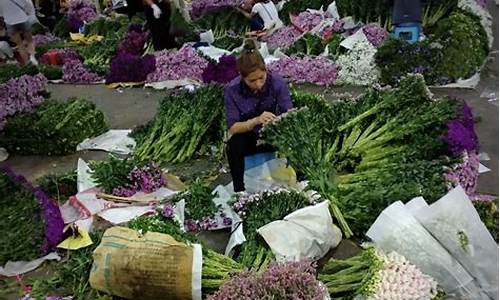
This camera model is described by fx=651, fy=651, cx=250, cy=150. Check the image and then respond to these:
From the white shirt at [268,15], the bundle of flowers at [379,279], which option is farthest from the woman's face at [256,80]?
the white shirt at [268,15]

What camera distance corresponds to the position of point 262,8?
10172 mm

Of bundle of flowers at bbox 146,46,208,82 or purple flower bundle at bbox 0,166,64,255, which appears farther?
bundle of flowers at bbox 146,46,208,82

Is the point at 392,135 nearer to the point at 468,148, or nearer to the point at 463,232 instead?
the point at 468,148

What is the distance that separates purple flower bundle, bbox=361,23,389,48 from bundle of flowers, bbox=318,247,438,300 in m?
5.31

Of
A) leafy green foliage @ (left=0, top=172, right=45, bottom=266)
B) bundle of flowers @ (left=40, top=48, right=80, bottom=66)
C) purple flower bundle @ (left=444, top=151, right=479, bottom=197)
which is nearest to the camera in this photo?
purple flower bundle @ (left=444, top=151, right=479, bottom=197)

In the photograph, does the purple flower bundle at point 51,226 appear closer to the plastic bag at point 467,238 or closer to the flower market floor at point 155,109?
the flower market floor at point 155,109

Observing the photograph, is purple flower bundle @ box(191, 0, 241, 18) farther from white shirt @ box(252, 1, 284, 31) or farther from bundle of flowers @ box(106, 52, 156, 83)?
bundle of flowers @ box(106, 52, 156, 83)

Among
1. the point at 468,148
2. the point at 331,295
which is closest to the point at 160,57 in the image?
the point at 468,148

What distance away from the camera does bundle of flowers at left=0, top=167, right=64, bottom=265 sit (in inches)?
167

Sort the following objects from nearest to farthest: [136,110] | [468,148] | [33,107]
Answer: [468,148]
[33,107]
[136,110]

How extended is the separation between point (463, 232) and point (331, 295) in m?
0.76

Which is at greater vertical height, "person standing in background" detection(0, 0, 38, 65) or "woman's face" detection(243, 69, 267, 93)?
"woman's face" detection(243, 69, 267, 93)

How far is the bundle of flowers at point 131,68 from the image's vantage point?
8.59 m

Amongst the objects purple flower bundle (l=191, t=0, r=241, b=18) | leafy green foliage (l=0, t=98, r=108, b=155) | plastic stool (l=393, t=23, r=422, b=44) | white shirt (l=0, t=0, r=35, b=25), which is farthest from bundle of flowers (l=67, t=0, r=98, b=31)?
plastic stool (l=393, t=23, r=422, b=44)
